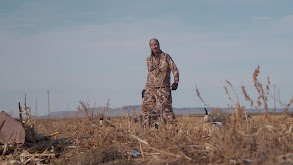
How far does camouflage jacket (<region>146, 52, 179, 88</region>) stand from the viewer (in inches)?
358

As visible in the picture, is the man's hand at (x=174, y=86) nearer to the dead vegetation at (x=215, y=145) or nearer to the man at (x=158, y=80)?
the man at (x=158, y=80)

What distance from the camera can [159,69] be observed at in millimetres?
9312

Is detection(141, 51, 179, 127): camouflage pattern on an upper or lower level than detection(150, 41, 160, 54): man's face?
lower

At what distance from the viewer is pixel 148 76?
9516mm

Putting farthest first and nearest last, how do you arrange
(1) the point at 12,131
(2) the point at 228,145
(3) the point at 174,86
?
(3) the point at 174,86 → (1) the point at 12,131 → (2) the point at 228,145

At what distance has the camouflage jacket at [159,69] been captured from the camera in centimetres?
910

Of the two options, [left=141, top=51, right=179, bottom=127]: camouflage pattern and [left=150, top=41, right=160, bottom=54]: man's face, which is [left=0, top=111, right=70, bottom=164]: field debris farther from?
[left=150, top=41, right=160, bottom=54]: man's face

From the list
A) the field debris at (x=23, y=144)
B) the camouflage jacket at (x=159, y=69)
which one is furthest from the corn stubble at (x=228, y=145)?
the camouflage jacket at (x=159, y=69)

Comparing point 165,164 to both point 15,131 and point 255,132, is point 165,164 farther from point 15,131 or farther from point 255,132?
point 15,131

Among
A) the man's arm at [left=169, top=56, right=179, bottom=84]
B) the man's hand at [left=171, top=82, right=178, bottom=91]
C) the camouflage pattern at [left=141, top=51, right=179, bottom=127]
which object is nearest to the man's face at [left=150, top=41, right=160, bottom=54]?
the camouflage pattern at [left=141, top=51, right=179, bottom=127]

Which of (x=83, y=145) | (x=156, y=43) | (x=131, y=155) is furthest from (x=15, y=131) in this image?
(x=156, y=43)

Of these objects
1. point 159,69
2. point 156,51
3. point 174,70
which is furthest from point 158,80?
point 156,51

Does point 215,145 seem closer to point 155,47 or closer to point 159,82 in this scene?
point 159,82

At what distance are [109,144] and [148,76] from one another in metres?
3.68
